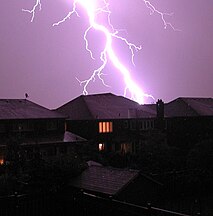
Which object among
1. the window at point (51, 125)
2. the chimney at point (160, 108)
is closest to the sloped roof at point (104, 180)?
the window at point (51, 125)

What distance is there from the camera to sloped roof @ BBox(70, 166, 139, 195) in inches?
651

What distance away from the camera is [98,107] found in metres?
38.2

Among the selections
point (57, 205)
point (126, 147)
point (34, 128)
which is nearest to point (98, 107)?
point (126, 147)

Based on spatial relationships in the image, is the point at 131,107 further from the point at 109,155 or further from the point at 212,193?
the point at 212,193

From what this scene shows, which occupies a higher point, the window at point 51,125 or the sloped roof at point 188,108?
the sloped roof at point 188,108

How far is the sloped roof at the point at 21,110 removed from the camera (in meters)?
30.2

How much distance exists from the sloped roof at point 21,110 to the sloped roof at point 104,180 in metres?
13.0

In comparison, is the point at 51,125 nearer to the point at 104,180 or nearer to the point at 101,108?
the point at 101,108

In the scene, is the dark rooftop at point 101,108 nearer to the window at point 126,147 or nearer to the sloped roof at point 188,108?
the window at point 126,147

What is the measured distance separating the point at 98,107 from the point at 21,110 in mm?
9262

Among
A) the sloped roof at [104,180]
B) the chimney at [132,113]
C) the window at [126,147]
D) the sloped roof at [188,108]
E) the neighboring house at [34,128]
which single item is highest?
the sloped roof at [188,108]

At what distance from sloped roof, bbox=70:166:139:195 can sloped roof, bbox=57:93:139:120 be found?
1744cm

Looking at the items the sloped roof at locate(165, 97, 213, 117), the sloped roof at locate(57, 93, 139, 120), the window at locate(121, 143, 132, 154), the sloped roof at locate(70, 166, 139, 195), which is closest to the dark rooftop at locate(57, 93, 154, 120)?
the sloped roof at locate(57, 93, 139, 120)

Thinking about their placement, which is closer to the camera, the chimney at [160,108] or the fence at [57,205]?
the fence at [57,205]
